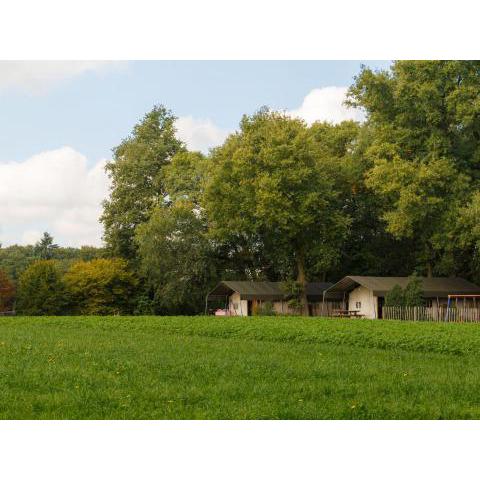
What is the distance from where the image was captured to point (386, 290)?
55062mm

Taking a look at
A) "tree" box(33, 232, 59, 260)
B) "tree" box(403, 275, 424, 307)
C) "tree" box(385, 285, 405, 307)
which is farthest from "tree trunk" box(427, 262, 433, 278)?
"tree" box(33, 232, 59, 260)

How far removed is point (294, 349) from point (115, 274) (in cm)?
4240

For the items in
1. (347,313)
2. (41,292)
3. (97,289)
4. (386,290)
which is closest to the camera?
(386,290)

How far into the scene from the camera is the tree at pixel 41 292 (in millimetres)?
61875

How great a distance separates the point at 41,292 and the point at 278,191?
23160mm

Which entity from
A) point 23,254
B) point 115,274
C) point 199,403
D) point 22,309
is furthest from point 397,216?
point 23,254

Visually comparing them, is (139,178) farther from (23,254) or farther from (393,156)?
(23,254)

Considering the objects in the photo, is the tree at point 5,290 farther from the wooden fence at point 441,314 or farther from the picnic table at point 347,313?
the wooden fence at point 441,314

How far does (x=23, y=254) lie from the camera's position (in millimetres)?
121000

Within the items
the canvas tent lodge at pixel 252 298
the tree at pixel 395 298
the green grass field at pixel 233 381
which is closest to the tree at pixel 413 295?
the tree at pixel 395 298

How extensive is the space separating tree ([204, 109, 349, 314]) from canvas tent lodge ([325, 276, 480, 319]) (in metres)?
3.75

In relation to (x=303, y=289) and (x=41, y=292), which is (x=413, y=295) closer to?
(x=303, y=289)

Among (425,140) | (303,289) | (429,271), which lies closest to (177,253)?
(303,289)

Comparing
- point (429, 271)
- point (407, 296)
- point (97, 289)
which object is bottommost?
point (407, 296)
